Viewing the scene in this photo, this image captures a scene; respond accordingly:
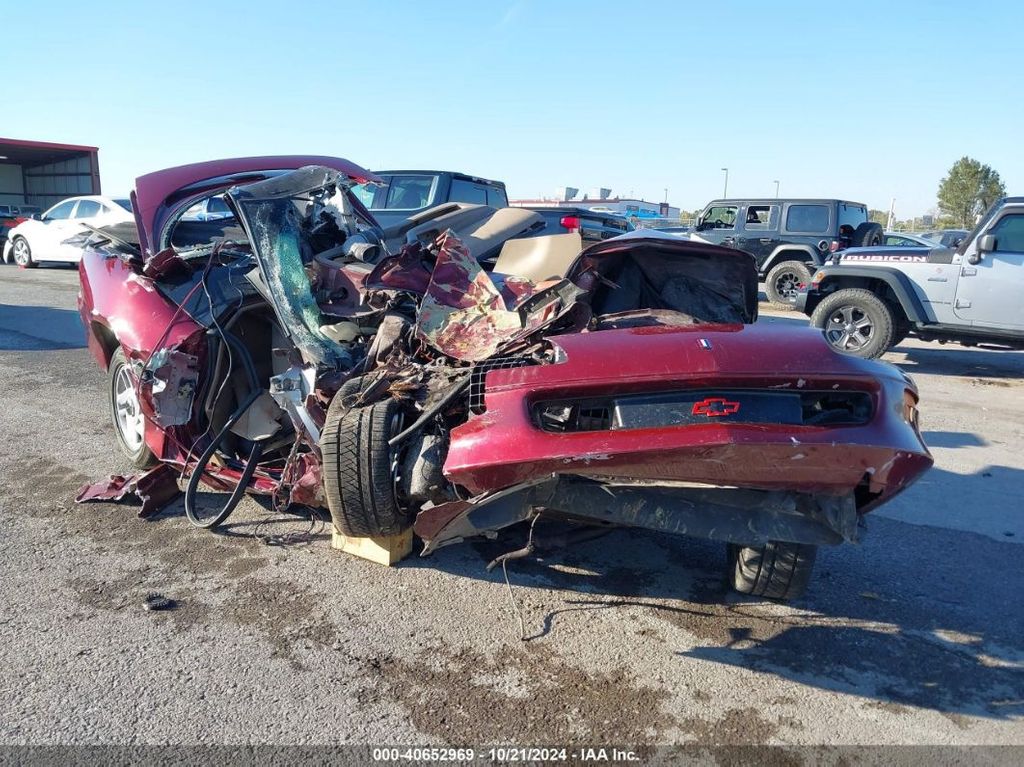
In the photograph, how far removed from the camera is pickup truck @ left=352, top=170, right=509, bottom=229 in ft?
35.9

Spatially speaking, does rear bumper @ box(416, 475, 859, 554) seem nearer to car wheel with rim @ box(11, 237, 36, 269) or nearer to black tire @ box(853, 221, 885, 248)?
black tire @ box(853, 221, 885, 248)

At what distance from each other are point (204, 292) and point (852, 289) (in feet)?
25.6

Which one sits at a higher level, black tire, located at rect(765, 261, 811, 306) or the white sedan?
the white sedan

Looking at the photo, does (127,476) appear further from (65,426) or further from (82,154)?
(82,154)

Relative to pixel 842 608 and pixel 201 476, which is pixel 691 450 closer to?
pixel 842 608

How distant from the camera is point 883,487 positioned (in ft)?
8.58

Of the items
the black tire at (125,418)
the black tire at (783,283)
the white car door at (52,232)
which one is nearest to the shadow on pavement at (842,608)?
the black tire at (125,418)

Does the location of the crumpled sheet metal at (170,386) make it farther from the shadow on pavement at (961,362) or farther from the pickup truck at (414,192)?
the shadow on pavement at (961,362)

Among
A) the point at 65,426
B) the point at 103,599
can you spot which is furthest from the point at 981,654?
the point at 65,426

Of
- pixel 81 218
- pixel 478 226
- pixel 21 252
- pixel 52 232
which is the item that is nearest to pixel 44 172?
pixel 21 252

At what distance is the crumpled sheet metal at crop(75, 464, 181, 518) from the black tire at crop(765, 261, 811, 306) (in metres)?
12.5

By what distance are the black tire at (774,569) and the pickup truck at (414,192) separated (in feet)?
27.6

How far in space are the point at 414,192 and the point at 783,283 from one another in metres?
7.50

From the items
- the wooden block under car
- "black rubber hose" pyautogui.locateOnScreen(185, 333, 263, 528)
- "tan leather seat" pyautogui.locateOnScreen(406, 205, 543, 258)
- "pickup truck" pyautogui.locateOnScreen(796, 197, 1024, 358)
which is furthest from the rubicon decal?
"pickup truck" pyautogui.locateOnScreen(796, 197, 1024, 358)
